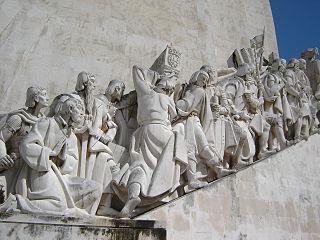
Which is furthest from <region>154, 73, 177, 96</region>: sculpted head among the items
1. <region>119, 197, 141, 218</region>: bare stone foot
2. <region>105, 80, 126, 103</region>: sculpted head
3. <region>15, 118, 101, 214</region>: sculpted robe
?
<region>119, 197, 141, 218</region>: bare stone foot

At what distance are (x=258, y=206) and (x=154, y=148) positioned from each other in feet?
6.21

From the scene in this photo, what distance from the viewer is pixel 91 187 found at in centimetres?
425

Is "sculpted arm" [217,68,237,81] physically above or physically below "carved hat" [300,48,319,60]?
below

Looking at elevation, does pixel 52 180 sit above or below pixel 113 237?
above

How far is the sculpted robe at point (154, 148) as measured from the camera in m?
4.75

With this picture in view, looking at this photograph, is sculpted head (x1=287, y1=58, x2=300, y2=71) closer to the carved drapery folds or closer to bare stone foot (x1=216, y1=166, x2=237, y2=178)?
the carved drapery folds

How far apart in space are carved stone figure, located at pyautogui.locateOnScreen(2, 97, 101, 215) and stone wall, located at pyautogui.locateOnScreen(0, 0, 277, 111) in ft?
5.03

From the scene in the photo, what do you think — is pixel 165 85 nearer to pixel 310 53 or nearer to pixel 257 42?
pixel 257 42

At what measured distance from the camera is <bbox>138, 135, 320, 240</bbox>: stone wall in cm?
486

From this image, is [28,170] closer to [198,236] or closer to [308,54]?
[198,236]

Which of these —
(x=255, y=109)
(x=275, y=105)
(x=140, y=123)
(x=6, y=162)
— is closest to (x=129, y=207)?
(x=140, y=123)

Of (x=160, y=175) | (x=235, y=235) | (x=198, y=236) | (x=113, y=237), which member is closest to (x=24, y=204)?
(x=113, y=237)

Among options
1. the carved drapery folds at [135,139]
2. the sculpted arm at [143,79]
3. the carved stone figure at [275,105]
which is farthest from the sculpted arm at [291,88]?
the sculpted arm at [143,79]

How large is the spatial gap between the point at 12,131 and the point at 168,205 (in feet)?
6.86
